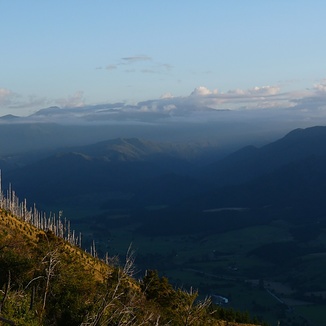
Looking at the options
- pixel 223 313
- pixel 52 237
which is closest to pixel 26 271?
pixel 52 237

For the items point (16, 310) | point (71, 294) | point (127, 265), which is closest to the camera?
point (127, 265)

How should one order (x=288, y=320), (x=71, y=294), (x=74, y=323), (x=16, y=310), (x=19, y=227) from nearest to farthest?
(x=16, y=310), (x=74, y=323), (x=71, y=294), (x=19, y=227), (x=288, y=320)

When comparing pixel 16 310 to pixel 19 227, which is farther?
pixel 19 227

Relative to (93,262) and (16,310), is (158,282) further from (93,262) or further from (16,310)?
(16,310)

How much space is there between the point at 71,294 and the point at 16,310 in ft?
30.9

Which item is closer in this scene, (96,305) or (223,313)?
(96,305)

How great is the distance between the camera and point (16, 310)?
39062 millimetres

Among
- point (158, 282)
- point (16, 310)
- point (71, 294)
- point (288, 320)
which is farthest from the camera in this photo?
point (288, 320)

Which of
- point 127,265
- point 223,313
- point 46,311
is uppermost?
point 127,265

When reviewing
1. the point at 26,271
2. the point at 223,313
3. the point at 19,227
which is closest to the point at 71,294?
the point at 26,271

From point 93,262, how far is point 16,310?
53790 millimetres

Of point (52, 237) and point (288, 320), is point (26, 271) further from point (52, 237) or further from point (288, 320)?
point (288, 320)

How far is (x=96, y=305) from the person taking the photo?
44344mm

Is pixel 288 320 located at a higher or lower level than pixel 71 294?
lower
